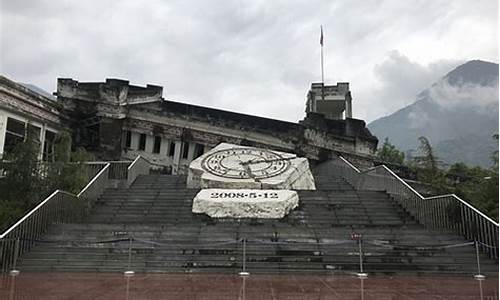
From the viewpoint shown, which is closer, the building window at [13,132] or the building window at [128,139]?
the building window at [13,132]

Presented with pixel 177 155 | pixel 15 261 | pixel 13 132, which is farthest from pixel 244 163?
pixel 13 132

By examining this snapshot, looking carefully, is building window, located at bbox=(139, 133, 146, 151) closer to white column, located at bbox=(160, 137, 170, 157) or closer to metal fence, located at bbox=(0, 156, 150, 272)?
white column, located at bbox=(160, 137, 170, 157)

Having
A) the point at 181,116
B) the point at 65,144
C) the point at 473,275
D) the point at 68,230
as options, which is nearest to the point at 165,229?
the point at 68,230

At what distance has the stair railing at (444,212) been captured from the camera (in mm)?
10656

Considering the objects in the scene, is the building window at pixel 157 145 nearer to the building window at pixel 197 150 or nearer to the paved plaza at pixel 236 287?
the building window at pixel 197 150

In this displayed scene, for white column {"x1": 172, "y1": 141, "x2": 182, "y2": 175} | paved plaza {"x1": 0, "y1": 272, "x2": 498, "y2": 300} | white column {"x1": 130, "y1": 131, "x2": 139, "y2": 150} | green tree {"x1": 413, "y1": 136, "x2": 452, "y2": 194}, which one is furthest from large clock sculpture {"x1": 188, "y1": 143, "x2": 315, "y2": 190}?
white column {"x1": 130, "y1": 131, "x2": 139, "y2": 150}

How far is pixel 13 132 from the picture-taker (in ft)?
68.1

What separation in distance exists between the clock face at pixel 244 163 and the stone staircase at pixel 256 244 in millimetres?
3100

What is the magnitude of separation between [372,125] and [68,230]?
185794mm

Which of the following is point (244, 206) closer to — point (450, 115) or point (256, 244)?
point (256, 244)

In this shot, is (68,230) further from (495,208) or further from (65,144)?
(495,208)

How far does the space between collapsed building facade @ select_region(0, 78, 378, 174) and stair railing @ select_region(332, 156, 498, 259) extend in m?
7.71

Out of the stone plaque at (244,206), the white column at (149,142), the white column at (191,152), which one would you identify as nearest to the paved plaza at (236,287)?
the stone plaque at (244,206)

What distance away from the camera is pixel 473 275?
32.3 feet
